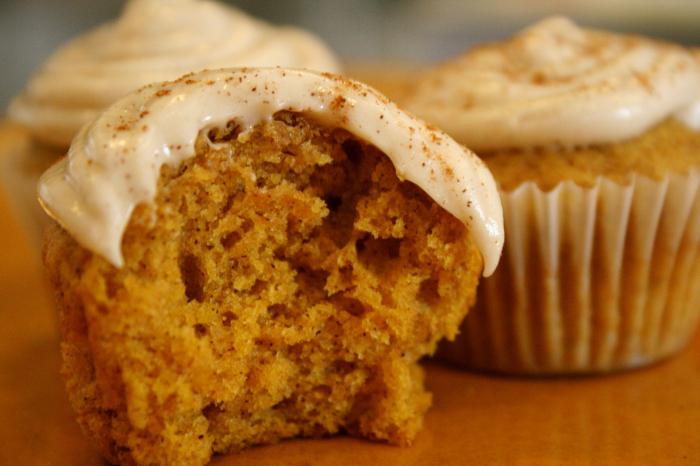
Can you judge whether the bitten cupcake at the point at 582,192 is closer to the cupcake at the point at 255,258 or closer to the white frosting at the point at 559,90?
the white frosting at the point at 559,90

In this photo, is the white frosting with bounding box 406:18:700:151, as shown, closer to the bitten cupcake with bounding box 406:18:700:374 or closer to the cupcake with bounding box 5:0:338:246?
the bitten cupcake with bounding box 406:18:700:374

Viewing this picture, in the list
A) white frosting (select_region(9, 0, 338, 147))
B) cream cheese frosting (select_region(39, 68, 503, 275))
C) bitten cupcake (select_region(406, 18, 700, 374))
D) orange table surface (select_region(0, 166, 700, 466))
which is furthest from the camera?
white frosting (select_region(9, 0, 338, 147))

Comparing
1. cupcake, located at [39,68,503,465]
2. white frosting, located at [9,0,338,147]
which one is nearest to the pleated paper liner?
cupcake, located at [39,68,503,465]

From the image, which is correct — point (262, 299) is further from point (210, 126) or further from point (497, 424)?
point (497, 424)

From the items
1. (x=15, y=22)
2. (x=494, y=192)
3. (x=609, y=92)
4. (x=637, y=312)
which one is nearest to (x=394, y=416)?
(x=494, y=192)

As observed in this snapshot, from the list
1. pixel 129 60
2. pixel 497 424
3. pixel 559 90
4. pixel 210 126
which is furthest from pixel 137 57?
pixel 497 424

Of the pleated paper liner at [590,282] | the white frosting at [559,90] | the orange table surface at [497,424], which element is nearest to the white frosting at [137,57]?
the white frosting at [559,90]

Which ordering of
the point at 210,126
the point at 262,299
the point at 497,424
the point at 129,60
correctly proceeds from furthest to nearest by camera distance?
1. the point at 129,60
2. the point at 497,424
3. the point at 262,299
4. the point at 210,126
